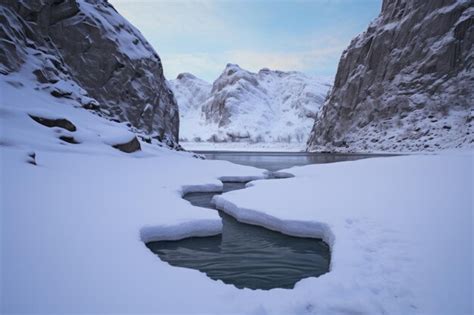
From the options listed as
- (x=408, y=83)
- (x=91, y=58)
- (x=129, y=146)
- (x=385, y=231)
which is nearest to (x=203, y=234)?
(x=385, y=231)

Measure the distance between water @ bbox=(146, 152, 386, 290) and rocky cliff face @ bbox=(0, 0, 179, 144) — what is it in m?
22.0

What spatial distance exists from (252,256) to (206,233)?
1.96 meters

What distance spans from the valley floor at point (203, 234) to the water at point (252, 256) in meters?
0.36

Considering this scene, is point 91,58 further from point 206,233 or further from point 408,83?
point 408,83

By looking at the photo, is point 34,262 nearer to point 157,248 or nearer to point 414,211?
point 157,248

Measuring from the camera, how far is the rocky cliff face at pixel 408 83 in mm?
54562

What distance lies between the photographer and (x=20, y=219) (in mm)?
6148

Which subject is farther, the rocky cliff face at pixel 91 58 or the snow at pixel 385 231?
the rocky cliff face at pixel 91 58

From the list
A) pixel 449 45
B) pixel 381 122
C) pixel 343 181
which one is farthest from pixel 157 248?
pixel 449 45

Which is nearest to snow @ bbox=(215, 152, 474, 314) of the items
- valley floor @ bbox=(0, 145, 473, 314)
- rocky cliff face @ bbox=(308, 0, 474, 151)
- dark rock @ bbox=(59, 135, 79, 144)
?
valley floor @ bbox=(0, 145, 473, 314)

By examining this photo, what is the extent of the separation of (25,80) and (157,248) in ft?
72.5

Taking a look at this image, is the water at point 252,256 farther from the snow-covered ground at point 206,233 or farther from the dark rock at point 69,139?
the dark rock at point 69,139

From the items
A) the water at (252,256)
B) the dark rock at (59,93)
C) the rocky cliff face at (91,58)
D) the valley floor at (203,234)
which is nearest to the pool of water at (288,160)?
the rocky cliff face at (91,58)

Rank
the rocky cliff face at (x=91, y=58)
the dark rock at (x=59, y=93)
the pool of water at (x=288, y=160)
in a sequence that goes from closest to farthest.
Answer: the dark rock at (x=59, y=93) < the rocky cliff face at (x=91, y=58) < the pool of water at (x=288, y=160)
